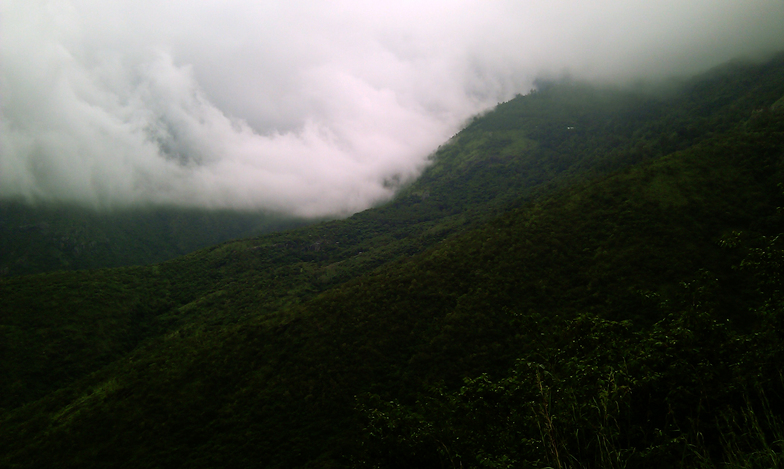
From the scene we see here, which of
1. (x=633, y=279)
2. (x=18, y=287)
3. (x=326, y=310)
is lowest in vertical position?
(x=633, y=279)

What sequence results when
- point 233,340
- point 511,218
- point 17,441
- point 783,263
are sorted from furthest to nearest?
point 511,218 → point 233,340 → point 17,441 → point 783,263

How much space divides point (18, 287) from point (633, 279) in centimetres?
16981

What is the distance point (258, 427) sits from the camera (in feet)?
191

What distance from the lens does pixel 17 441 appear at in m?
65.6

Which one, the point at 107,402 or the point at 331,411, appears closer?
the point at 331,411

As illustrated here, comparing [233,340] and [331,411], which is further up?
[233,340]

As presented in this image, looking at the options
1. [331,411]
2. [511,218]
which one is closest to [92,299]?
[331,411]

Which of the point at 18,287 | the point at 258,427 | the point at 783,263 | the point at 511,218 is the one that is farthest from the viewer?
the point at 18,287

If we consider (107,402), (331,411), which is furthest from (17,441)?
(331,411)

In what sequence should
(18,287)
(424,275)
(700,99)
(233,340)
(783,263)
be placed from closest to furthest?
(783,263) < (233,340) < (424,275) < (18,287) < (700,99)

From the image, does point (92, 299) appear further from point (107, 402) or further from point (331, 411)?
point (331, 411)

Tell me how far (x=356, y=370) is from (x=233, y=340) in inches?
1257

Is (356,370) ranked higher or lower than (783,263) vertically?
lower

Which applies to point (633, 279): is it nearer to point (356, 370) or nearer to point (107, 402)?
point (356, 370)
